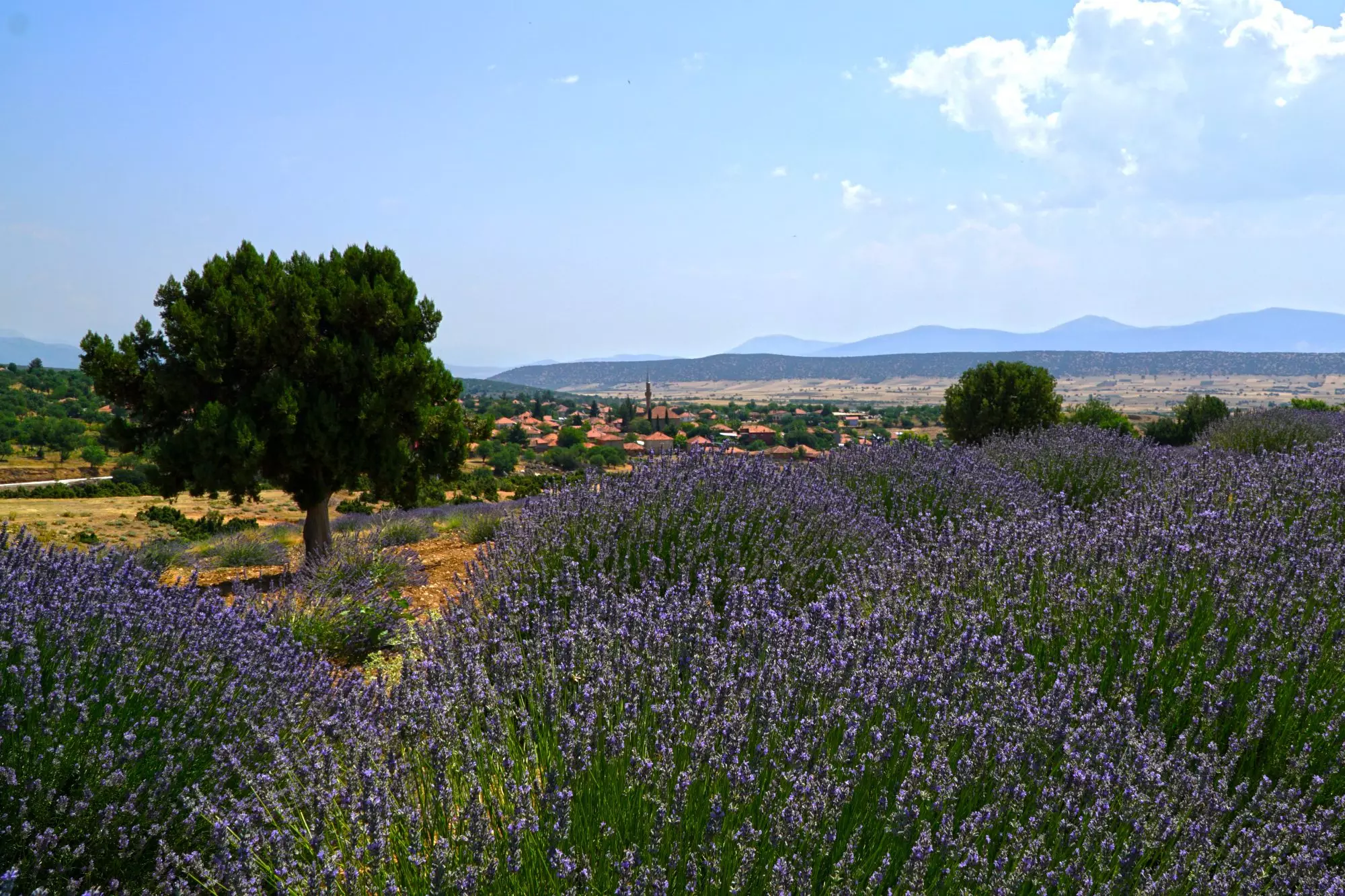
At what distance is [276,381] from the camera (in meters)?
8.06

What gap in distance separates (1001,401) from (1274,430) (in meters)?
6.40

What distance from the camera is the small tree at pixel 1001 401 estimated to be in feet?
59.3

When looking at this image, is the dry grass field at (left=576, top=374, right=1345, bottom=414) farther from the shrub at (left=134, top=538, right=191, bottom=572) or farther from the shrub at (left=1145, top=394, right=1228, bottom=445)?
the shrub at (left=134, top=538, right=191, bottom=572)

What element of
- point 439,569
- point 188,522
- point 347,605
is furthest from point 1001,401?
point 188,522

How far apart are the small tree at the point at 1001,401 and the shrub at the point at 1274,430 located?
3822 millimetres

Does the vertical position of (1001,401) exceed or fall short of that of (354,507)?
it exceeds it

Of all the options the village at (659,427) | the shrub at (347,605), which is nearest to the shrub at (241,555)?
the shrub at (347,605)

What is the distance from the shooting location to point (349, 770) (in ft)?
7.86

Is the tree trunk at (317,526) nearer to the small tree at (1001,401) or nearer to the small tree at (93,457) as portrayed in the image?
the small tree at (1001,401)

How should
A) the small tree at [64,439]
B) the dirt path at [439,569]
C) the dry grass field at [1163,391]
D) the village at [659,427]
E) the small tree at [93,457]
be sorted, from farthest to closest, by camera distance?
1. the dry grass field at [1163,391]
2. the village at [659,427]
3. the small tree at [64,439]
4. the small tree at [93,457]
5. the dirt path at [439,569]

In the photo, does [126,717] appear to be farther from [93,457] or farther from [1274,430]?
[93,457]

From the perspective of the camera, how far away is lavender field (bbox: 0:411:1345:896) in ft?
6.51

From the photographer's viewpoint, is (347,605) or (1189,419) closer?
(347,605)

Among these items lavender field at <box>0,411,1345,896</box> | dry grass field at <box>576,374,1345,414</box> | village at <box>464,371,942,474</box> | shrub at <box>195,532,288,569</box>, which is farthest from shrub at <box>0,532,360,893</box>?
dry grass field at <box>576,374,1345,414</box>
